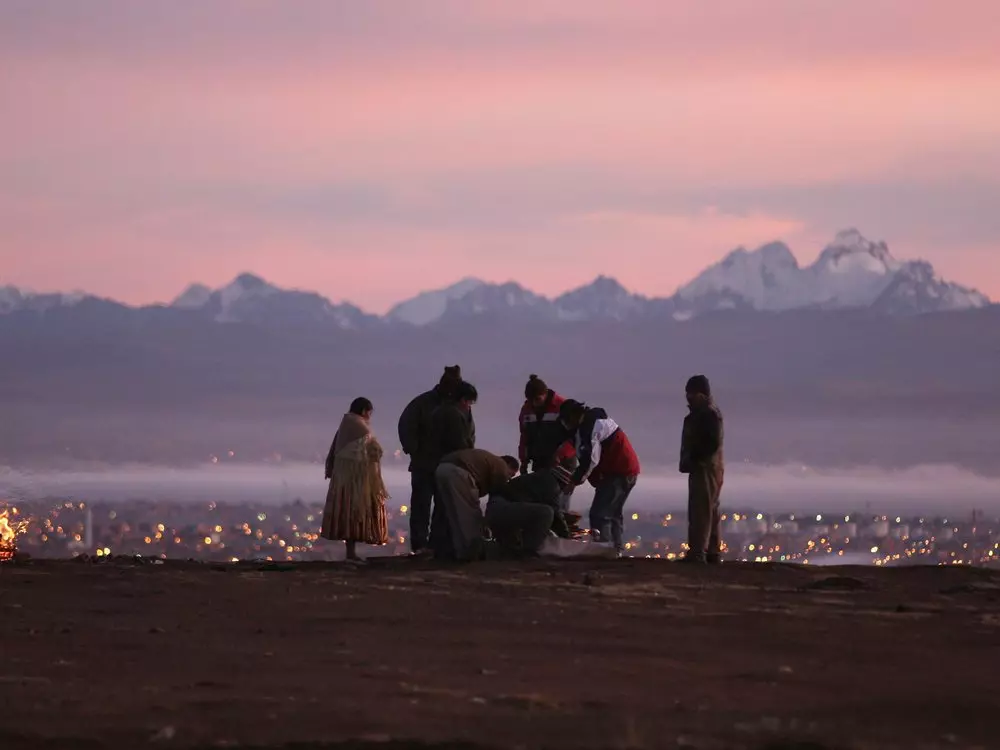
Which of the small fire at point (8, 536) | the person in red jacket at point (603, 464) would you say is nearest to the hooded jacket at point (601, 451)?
the person in red jacket at point (603, 464)

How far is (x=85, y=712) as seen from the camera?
416 inches

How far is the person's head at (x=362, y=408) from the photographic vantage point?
23219 millimetres

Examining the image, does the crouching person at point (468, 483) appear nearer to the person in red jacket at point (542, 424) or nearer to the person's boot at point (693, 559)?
the person in red jacket at point (542, 424)

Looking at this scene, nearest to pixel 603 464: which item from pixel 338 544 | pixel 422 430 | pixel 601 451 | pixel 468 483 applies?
pixel 601 451

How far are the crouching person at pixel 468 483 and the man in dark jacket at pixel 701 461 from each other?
1.93 metres

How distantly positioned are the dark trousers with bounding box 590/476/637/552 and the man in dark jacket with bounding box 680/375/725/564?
0.71 metres

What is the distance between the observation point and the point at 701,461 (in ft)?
73.0

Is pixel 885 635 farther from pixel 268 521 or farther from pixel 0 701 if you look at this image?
pixel 268 521

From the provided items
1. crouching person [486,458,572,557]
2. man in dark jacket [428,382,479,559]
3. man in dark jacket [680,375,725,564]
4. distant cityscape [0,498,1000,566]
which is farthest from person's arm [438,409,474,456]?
distant cityscape [0,498,1000,566]

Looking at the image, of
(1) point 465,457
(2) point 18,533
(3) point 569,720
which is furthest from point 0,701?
(2) point 18,533

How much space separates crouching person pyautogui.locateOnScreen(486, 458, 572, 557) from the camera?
21641 mm

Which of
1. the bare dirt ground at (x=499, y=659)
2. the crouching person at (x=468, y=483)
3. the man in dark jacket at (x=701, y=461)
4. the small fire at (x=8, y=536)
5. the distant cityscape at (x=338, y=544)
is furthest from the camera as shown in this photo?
the distant cityscape at (x=338, y=544)

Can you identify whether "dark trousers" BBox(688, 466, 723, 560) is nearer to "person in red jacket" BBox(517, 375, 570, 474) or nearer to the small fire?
"person in red jacket" BBox(517, 375, 570, 474)

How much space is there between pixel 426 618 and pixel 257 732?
6125mm
